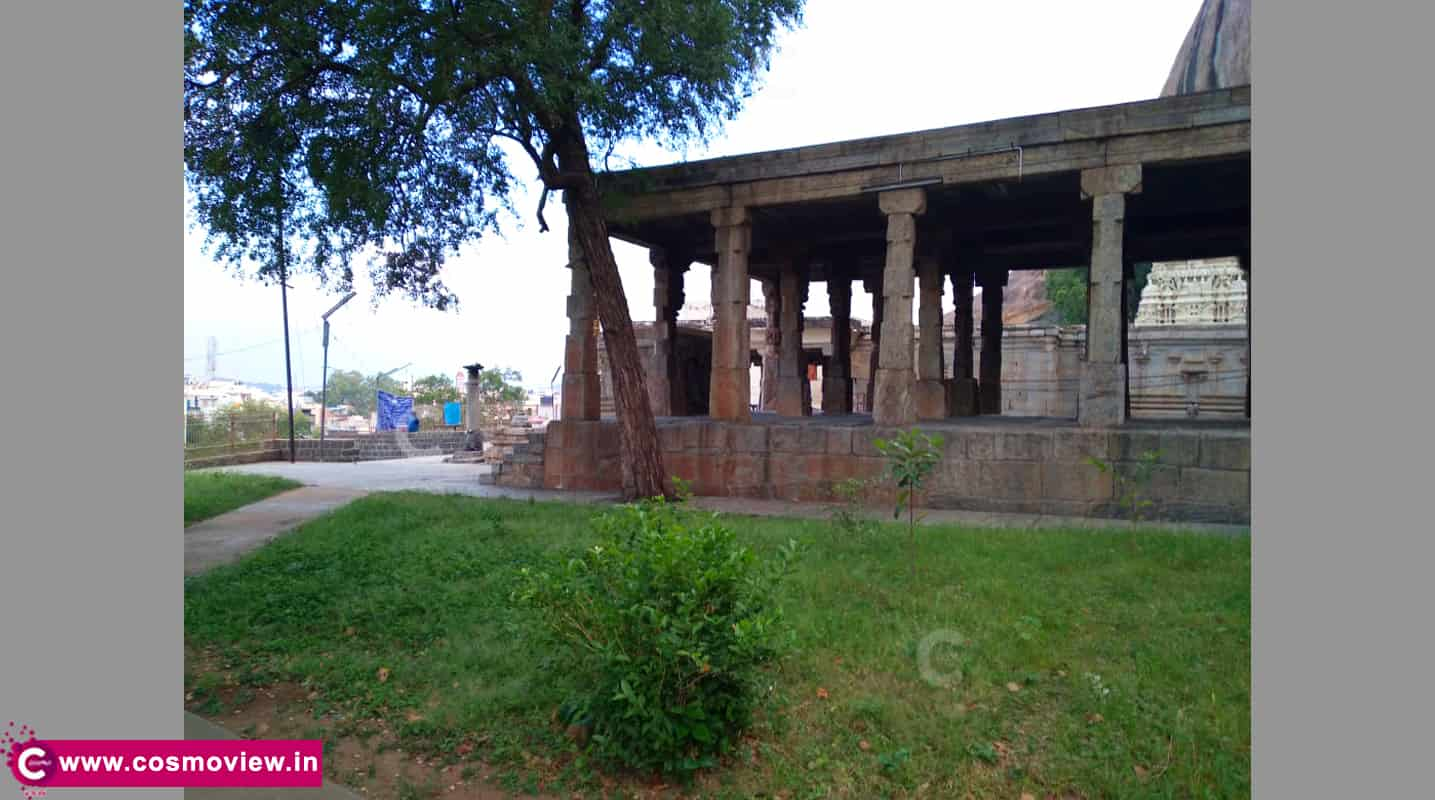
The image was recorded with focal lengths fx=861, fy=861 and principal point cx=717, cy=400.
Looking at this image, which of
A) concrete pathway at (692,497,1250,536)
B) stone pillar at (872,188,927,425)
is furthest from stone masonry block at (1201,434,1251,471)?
stone pillar at (872,188,927,425)

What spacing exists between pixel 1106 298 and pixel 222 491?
13.3 metres

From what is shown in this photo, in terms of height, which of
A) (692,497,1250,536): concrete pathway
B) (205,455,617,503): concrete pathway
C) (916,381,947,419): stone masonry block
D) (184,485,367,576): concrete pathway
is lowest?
(184,485,367,576): concrete pathway

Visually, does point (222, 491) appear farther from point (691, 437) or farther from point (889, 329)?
point (889, 329)

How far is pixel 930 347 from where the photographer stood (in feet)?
57.0

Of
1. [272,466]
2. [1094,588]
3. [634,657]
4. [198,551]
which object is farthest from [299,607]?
[272,466]

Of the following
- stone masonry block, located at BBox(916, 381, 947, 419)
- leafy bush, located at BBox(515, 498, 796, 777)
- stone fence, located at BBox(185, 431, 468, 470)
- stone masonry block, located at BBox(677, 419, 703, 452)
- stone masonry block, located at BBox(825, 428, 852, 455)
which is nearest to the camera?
leafy bush, located at BBox(515, 498, 796, 777)

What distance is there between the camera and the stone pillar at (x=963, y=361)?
1912 cm

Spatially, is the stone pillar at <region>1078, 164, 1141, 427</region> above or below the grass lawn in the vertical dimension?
above

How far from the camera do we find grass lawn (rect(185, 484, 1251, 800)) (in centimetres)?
401

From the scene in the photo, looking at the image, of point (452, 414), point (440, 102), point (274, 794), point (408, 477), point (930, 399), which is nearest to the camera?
point (274, 794)

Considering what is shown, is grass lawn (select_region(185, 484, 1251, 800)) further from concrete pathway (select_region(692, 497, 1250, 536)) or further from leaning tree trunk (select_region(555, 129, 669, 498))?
leaning tree trunk (select_region(555, 129, 669, 498))

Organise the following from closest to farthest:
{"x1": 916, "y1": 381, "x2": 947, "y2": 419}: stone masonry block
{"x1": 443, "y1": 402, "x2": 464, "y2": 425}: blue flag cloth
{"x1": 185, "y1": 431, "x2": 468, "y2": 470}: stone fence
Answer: {"x1": 916, "y1": 381, "x2": 947, "y2": 419}: stone masonry block < {"x1": 185, "y1": 431, "x2": 468, "y2": 470}: stone fence < {"x1": 443, "y1": 402, "x2": 464, "y2": 425}: blue flag cloth

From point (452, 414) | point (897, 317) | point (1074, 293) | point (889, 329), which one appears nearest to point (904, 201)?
point (897, 317)

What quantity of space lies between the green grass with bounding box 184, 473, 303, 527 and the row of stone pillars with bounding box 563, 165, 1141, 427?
16.8 ft
